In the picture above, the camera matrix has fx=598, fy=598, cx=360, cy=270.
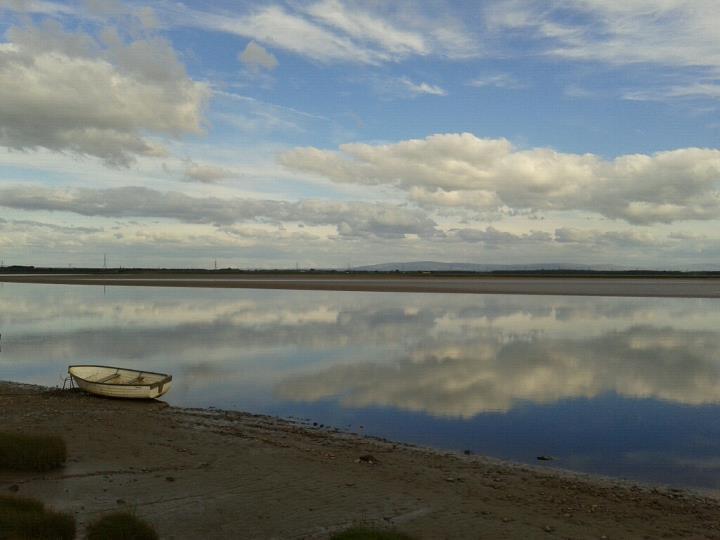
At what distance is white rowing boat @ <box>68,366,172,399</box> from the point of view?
15078 millimetres

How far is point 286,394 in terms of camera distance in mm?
15891

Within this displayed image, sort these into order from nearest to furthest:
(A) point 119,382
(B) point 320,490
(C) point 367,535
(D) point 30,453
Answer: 1. (C) point 367,535
2. (B) point 320,490
3. (D) point 30,453
4. (A) point 119,382

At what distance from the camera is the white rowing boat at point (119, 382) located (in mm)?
15078

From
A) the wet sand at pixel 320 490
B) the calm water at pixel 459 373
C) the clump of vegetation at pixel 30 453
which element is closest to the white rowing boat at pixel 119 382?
the calm water at pixel 459 373

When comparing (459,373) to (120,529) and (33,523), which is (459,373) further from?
(33,523)

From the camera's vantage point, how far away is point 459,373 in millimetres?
18297

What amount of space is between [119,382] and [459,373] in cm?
974

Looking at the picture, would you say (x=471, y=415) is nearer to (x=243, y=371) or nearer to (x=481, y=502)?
(x=481, y=502)

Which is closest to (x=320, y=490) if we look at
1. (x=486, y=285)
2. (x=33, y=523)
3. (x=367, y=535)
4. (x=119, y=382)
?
(x=367, y=535)

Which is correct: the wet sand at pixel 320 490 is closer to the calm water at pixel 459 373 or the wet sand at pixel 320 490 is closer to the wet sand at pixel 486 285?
the calm water at pixel 459 373

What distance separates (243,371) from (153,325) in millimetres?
14650

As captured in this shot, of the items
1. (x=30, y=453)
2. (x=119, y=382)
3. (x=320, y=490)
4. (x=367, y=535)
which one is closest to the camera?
(x=367, y=535)

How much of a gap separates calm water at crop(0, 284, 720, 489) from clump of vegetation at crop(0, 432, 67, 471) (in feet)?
18.2

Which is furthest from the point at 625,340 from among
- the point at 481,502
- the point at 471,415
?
the point at 481,502
